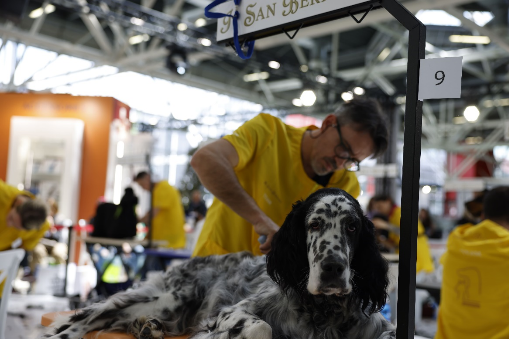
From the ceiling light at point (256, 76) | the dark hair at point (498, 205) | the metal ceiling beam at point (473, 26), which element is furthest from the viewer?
the ceiling light at point (256, 76)

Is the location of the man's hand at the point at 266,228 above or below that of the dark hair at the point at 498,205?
below

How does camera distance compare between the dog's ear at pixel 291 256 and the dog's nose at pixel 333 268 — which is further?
the dog's ear at pixel 291 256

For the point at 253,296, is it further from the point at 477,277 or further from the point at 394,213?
the point at 394,213

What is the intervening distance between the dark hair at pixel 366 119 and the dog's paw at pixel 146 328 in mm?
1036

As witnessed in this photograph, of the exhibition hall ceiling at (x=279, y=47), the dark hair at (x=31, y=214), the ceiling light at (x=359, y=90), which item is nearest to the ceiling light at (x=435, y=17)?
the exhibition hall ceiling at (x=279, y=47)

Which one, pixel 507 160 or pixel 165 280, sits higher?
pixel 507 160

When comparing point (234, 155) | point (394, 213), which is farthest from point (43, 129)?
point (234, 155)

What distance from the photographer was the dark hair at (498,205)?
353cm

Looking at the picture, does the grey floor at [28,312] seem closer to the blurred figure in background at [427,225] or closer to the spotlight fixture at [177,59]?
the spotlight fixture at [177,59]

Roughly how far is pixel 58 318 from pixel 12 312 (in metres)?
4.84

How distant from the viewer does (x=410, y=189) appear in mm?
1187

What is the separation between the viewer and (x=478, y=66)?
16031 mm

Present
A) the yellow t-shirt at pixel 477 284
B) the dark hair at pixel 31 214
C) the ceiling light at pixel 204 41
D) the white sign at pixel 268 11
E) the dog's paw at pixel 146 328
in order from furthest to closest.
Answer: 1. the ceiling light at pixel 204 41
2. the dark hair at pixel 31 214
3. the yellow t-shirt at pixel 477 284
4. the dog's paw at pixel 146 328
5. the white sign at pixel 268 11

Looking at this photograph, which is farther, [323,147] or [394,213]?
[394,213]
